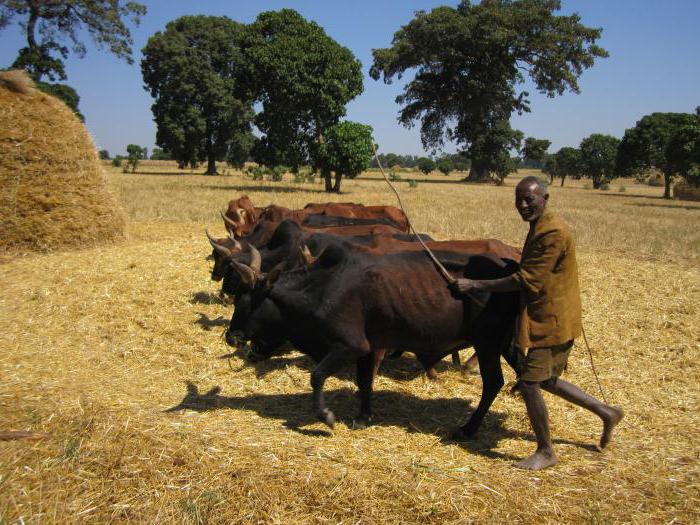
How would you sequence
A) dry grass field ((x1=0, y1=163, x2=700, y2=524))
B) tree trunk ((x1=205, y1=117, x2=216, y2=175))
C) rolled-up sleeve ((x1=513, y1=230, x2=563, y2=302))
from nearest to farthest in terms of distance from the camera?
dry grass field ((x1=0, y1=163, x2=700, y2=524)), rolled-up sleeve ((x1=513, y1=230, x2=563, y2=302)), tree trunk ((x1=205, y1=117, x2=216, y2=175))

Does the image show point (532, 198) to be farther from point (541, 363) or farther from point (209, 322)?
point (209, 322)

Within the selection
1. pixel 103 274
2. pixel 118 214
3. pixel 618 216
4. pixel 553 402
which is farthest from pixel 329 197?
pixel 553 402

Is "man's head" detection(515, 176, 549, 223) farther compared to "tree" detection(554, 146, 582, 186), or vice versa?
"tree" detection(554, 146, 582, 186)

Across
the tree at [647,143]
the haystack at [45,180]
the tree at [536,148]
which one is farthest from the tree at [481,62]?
the haystack at [45,180]

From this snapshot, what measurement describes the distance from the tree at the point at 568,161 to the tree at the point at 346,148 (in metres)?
45.1

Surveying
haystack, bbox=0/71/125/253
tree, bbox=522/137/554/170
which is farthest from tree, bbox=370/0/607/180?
haystack, bbox=0/71/125/253

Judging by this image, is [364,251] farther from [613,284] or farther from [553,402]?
[613,284]

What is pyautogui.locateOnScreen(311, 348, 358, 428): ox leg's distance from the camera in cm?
500

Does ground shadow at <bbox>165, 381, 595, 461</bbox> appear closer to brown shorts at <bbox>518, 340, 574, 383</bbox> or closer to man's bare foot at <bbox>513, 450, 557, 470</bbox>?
man's bare foot at <bbox>513, 450, 557, 470</bbox>

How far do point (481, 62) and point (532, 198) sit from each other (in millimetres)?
49309

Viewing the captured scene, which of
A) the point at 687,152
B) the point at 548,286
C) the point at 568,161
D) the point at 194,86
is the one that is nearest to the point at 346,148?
the point at 687,152

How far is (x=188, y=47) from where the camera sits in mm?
43906

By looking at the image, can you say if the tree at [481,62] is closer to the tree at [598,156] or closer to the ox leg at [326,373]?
the tree at [598,156]

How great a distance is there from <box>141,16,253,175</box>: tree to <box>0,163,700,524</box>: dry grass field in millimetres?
35569
